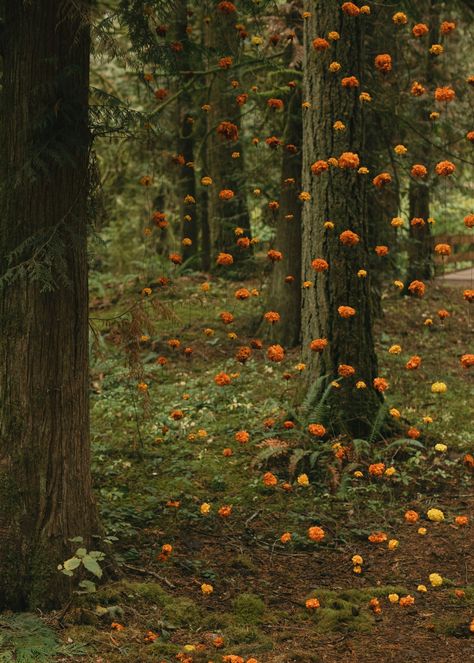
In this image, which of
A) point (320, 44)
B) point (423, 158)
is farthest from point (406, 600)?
point (423, 158)

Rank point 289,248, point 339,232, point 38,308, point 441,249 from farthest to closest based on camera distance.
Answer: point 289,248, point 339,232, point 441,249, point 38,308

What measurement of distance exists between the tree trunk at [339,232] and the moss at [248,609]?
2.66 meters

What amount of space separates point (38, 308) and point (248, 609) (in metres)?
2.42

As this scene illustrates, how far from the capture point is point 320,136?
7.74 meters

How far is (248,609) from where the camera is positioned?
16.9ft

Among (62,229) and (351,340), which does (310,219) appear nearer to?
(351,340)

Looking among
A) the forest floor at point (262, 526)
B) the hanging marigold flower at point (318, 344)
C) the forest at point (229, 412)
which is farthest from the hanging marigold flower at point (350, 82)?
the forest floor at point (262, 526)

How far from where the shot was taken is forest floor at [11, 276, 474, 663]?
4742 mm

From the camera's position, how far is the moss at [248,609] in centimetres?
503

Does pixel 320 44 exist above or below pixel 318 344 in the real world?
above

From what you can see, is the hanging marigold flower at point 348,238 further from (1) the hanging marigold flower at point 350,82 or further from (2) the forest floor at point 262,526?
(2) the forest floor at point 262,526

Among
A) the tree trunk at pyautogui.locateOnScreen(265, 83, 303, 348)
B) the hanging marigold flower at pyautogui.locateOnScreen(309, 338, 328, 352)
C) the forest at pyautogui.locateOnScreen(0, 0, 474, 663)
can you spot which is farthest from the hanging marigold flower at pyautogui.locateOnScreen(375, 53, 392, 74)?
the tree trunk at pyautogui.locateOnScreen(265, 83, 303, 348)

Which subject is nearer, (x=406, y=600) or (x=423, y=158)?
(x=406, y=600)

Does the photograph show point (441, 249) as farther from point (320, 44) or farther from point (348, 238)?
point (320, 44)
